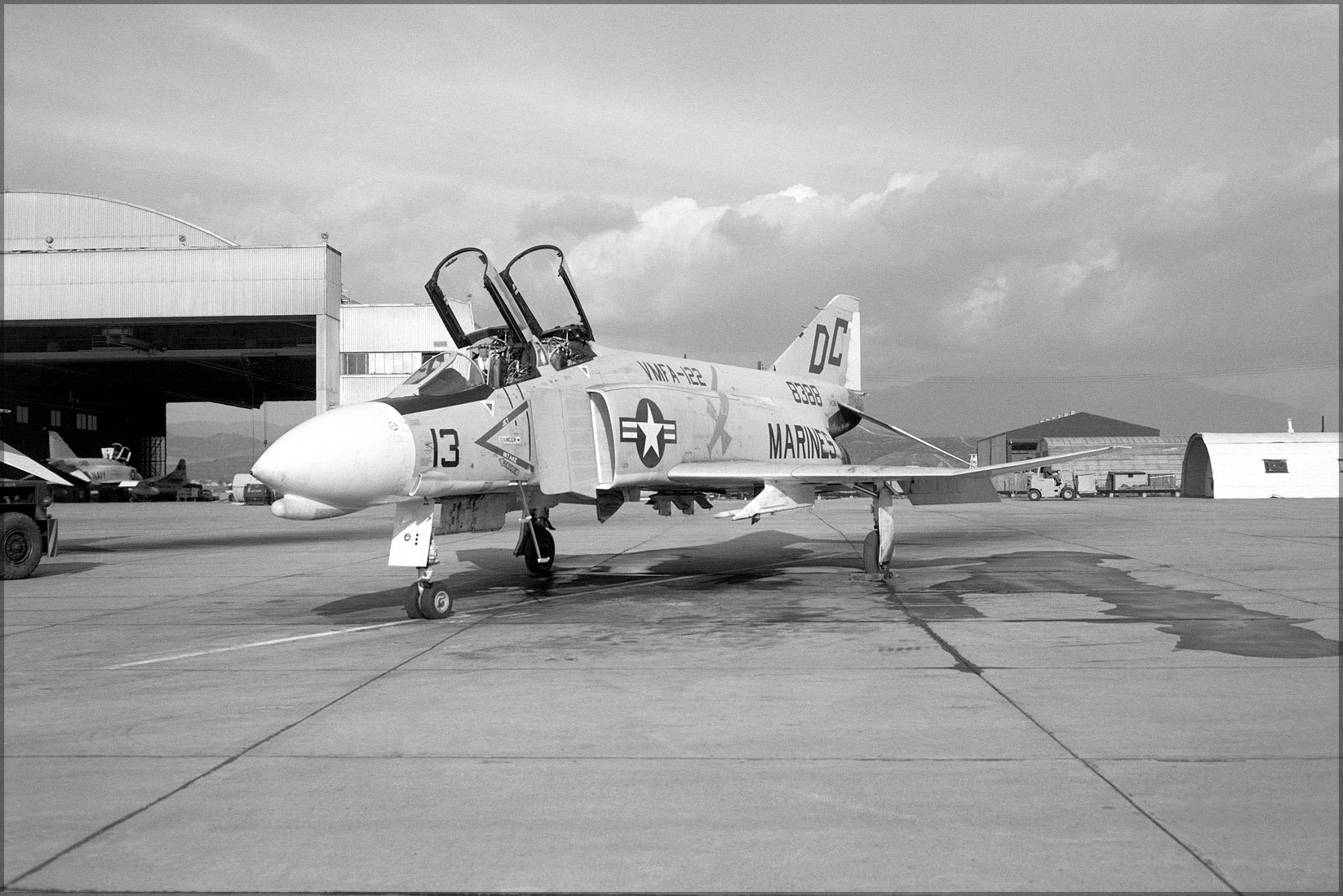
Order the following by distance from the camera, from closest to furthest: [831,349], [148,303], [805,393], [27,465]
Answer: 1. [27,465]
2. [805,393]
3. [831,349]
4. [148,303]

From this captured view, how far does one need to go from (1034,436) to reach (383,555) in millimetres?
62598

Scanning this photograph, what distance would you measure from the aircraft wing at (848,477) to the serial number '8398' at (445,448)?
337cm

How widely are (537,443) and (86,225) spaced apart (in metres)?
47.0

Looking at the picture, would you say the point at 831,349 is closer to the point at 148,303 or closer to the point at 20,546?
the point at 20,546

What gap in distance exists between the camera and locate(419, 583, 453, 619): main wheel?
10000 mm

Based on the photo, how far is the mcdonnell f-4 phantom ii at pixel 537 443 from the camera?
9219 mm

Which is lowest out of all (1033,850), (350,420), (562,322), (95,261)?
(1033,850)

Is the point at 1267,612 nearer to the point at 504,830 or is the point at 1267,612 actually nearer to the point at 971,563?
the point at 971,563

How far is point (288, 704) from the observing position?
251 inches

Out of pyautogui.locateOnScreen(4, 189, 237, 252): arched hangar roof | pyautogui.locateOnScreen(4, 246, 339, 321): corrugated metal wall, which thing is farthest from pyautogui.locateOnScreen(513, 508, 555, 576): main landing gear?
pyautogui.locateOnScreen(4, 189, 237, 252): arched hangar roof

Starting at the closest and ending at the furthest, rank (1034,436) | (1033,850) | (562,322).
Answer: (1033,850) → (562,322) → (1034,436)

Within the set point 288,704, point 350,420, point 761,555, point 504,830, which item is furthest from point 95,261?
point 504,830

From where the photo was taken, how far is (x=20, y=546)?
15.2 m

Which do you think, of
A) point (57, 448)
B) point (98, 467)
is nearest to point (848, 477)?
point (98, 467)
